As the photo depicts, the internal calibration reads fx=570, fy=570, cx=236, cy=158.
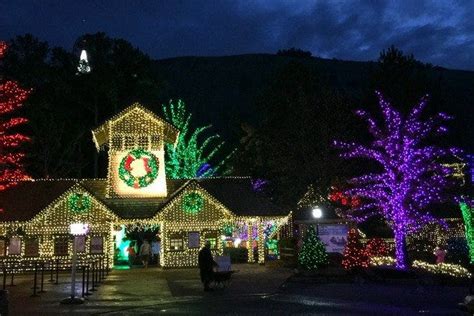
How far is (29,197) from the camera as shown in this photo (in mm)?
31797

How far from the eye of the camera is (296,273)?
2428 centimetres

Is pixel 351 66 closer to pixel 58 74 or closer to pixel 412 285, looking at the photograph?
pixel 58 74

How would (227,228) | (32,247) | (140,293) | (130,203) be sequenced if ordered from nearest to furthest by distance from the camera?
1. (140,293)
2. (32,247)
3. (130,203)
4. (227,228)

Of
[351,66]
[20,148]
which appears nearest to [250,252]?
[20,148]

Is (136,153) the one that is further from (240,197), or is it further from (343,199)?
(343,199)

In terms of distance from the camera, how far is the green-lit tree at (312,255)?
25016 mm

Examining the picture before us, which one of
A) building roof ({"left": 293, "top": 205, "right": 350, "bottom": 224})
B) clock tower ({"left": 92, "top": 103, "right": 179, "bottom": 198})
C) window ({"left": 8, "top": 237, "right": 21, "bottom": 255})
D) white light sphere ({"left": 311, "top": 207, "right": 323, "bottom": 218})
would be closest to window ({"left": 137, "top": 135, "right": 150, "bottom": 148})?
clock tower ({"left": 92, "top": 103, "right": 179, "bottom": 198})

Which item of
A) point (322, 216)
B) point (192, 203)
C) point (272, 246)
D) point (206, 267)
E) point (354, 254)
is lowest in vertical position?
point (206, 267)

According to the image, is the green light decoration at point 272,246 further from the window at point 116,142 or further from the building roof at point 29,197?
the building roof at point 29,197

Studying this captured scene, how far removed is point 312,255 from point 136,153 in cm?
1262

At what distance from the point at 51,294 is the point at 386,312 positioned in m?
10.4

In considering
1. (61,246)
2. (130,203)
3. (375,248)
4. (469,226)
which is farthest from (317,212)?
(61,246)

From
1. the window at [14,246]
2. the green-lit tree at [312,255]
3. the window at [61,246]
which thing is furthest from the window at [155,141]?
the green-lit tree at [312,255]

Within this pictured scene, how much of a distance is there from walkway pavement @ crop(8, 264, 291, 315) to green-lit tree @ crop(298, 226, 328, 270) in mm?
1042
